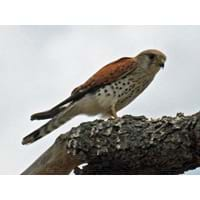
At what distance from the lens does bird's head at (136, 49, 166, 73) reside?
6.58 feet

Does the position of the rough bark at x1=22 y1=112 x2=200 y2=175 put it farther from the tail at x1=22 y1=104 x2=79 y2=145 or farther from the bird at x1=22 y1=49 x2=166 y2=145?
the bird at x1=22 y1=49 x2=166 y2=145

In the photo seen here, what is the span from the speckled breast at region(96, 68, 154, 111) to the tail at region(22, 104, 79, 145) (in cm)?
16

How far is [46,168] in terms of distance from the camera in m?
1.56

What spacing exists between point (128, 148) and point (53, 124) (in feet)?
1.66

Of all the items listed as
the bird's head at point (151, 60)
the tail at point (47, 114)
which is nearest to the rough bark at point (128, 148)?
the tail at point (47, 114)

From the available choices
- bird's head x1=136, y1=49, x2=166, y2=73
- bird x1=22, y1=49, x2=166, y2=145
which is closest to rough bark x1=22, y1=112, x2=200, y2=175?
bird x1=22, y1=49, x2=166, y2=145

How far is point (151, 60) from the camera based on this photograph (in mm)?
2158

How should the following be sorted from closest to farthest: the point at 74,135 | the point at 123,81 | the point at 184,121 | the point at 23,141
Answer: the point at 184,121 < the point at 74,135 < the point at 23,141 < the point at 123,81

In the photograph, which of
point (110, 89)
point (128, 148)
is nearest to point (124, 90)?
point (110, 89)

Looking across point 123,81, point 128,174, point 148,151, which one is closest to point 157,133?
point 148,151

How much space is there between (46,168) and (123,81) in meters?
0.76

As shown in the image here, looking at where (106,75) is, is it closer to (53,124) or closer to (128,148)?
(53,124)

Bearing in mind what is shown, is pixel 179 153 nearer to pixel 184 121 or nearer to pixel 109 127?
pixel 184 121

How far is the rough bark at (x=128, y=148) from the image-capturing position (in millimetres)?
1490
